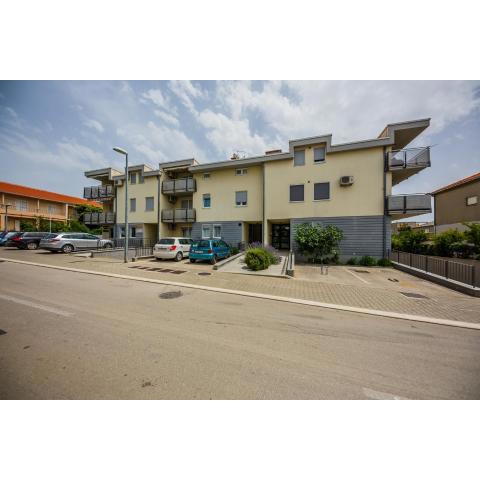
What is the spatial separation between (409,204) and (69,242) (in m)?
25.3

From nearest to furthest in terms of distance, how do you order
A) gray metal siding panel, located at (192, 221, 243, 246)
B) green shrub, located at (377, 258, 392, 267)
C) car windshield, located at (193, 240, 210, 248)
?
car windshield, located at (193, 240, 210, 248), green shrub, located at (377, 258, 392, 267), gray metal siding panel, located at (192, 221, 243, 246)

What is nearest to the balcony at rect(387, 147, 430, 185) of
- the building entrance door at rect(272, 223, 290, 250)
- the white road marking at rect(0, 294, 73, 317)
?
the building entrance door at rect(272, 223, 290, 250)

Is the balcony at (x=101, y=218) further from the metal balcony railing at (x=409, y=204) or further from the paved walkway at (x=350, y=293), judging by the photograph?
the metal balcony railing at (x=409, y=204)

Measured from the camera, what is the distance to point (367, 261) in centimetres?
1330

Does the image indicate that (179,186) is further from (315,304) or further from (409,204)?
(409,204)

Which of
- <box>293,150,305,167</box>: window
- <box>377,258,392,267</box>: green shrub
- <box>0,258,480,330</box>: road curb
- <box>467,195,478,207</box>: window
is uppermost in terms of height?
<box>293,150,305,167</box>: window

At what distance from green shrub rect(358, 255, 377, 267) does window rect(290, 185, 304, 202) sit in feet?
20.2

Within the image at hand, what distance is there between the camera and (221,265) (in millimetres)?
11312

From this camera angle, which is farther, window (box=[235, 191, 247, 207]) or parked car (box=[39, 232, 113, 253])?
window (box=[235, 191, 247, 207])

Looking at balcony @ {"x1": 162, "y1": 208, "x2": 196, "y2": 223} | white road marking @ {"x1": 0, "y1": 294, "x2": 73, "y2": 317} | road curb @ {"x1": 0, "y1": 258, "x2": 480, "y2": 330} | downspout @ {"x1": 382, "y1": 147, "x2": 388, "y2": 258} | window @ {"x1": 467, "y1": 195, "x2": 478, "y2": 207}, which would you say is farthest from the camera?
window @ {"x1": 467, "y1": 195, "x2": 478, "y2": 207}

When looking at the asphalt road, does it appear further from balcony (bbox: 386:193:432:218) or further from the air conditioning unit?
the air conditioning unit

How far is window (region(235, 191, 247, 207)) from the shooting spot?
690 inches

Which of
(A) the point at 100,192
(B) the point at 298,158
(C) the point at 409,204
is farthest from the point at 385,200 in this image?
(A) the point at 100,192

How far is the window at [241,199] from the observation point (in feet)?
57.5
